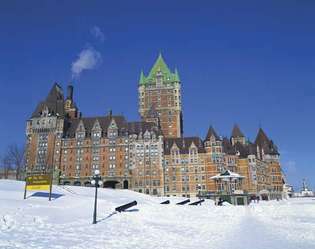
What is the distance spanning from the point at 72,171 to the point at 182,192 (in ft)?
112

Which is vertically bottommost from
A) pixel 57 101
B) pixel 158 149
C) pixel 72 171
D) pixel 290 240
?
pixel 290 240

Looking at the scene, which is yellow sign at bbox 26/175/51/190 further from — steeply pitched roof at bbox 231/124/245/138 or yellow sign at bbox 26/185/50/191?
steeply pitched roof at bbox 231/124/245/138

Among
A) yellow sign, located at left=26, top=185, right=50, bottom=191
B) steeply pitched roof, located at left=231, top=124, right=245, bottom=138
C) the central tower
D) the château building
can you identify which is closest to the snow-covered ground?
yellow sign, located at left=26, top=185, right=50, bottom=191

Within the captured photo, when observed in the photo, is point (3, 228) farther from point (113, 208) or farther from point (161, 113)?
point (161, 113)

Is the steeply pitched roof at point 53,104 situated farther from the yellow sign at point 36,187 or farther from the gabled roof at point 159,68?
the yellow sign at point 36,187

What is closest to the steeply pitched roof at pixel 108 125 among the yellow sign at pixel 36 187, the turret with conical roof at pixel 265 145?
the turret with conical roof at pixel 265 145

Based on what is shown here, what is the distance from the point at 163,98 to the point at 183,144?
29.1 m

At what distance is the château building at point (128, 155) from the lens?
3824 inches

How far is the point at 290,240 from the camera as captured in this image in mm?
18516

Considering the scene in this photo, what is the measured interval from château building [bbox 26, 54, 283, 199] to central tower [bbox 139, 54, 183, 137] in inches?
515

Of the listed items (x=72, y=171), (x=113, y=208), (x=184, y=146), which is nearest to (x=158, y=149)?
(x=184, y=146)

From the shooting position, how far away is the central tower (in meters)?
122

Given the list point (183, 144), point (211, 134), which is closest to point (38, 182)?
point (183, 144)

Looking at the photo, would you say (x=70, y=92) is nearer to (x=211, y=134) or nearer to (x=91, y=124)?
(x=91, y=124)
